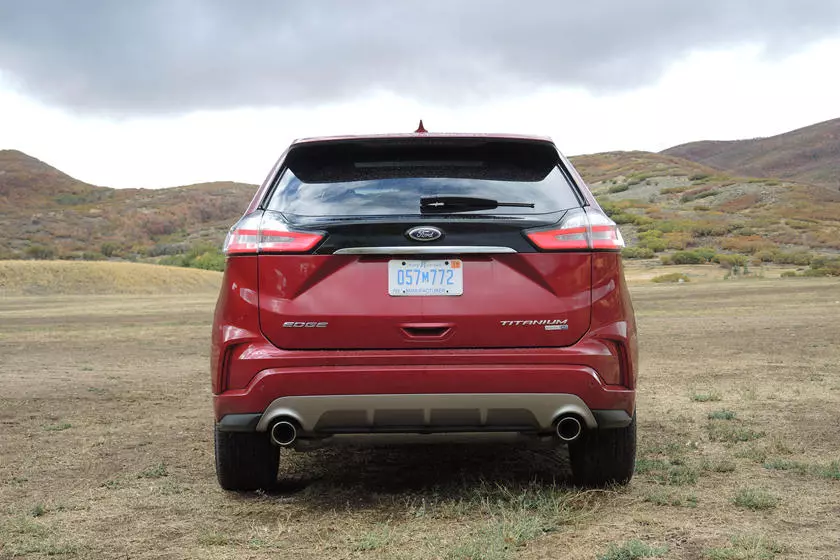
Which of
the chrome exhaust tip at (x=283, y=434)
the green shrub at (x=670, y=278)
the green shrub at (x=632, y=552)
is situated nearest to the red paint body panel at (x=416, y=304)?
the chrome exhaust tip at (x=283, y=434)

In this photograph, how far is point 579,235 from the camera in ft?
14.7

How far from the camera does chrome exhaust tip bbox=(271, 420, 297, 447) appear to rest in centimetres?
450

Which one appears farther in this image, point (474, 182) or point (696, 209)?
point (696, 209)

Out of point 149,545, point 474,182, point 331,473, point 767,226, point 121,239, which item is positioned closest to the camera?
point 149,545

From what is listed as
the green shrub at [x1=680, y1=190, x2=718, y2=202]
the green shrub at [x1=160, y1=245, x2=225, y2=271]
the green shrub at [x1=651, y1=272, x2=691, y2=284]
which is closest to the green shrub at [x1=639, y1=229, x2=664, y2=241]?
the green shrub at [x1=651, y1=272, x2=691, y2=284]

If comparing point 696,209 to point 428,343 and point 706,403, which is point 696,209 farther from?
point 428,343

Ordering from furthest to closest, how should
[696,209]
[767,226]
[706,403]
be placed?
[696,209], [767,226], [706,403]

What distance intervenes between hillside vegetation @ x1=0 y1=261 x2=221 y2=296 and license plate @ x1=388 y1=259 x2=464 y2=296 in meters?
36.8

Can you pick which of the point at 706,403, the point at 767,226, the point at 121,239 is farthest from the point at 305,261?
the point at 121,239

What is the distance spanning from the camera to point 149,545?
425cm

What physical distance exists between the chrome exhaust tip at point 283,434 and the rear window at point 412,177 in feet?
3.25

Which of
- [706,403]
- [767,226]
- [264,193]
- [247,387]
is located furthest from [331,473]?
[767,226]

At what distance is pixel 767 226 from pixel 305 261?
5134 centimetres

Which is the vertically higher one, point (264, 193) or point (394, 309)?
point (264, 193)
